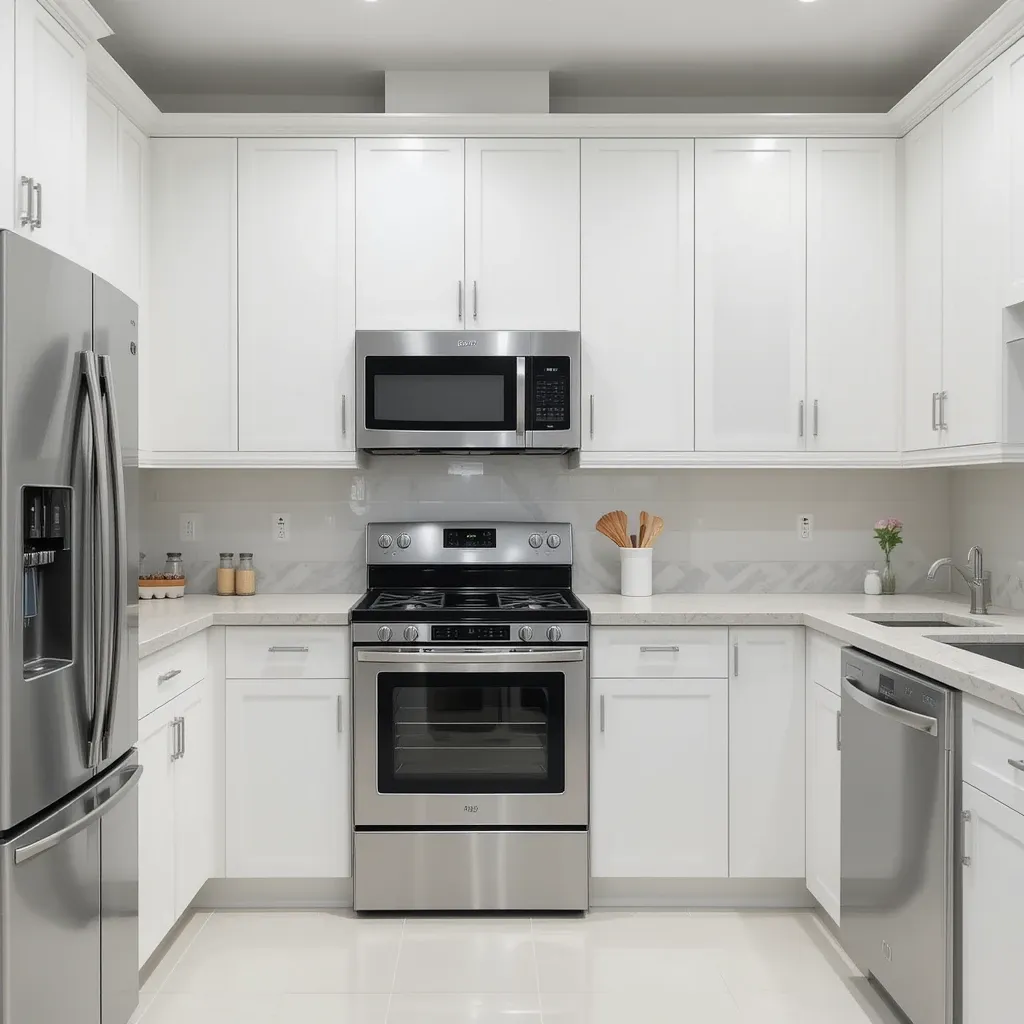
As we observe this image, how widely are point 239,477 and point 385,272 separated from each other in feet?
3.21

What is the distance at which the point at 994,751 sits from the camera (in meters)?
1.72

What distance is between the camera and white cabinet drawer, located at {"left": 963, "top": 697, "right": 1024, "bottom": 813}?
164 centimetres

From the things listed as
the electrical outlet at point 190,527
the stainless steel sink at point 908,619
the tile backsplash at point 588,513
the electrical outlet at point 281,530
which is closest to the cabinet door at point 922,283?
the tile backsplash at point 588,513

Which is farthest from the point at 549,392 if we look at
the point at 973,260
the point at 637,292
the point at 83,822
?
the point at 83,822

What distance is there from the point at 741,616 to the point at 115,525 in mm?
1847

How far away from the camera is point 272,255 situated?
2.99m

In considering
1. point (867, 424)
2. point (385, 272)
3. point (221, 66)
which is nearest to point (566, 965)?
point (867, 424)

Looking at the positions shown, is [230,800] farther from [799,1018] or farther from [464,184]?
[464,184]

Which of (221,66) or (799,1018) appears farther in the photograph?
(221,66)

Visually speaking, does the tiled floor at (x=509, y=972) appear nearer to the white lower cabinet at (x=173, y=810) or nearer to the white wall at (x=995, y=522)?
the white lower cabinet at (x=173, y=810)

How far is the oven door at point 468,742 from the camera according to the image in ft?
8.95

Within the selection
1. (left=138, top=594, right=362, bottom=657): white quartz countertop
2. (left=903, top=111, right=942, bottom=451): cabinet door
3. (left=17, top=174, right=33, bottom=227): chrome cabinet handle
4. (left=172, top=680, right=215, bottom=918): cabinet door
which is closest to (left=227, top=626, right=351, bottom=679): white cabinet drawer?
(left=138, top=594, right=362, bottom=657): white quartz countertop

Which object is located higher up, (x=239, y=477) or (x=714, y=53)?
(x=714, y=53)

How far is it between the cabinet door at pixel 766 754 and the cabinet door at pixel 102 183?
221cm
